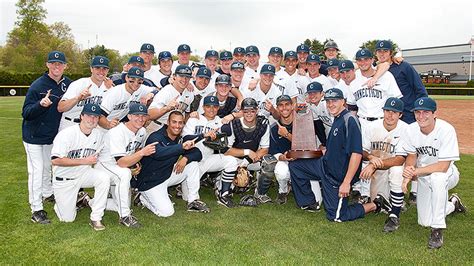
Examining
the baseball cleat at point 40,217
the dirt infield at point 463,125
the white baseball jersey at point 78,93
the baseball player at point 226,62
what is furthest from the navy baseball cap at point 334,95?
the dirt infield at point 463,125

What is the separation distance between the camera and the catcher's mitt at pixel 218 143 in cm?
640

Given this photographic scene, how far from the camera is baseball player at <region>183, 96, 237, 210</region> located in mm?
6582

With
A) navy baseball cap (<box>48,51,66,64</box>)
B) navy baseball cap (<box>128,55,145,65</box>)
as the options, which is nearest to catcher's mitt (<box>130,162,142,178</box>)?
navy baseball cap (<box>48,51,66,64</box>)

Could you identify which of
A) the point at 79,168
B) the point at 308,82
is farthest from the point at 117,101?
the point at 308,82

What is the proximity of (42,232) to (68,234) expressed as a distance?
34 centimetres

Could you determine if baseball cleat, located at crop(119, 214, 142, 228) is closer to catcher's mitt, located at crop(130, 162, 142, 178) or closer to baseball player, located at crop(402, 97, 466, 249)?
catcher's mitt, located at crop(130, 162, 142, 178)

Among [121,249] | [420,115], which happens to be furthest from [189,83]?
[420,115]

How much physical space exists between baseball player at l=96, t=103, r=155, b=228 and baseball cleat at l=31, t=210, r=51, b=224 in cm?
92

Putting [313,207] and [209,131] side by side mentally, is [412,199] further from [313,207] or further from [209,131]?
[209,131]

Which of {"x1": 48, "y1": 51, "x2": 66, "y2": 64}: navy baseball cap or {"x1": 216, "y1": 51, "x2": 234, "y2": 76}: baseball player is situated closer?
{"x1": 48, "y1": 51, "x2": 66, "y2": 64}: navy baseball cap

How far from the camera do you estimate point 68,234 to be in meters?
5.12

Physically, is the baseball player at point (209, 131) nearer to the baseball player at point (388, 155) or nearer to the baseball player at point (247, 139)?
the baseball player at point (247, 139)

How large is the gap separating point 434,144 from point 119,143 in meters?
4.02

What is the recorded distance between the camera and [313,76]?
8.09 m
